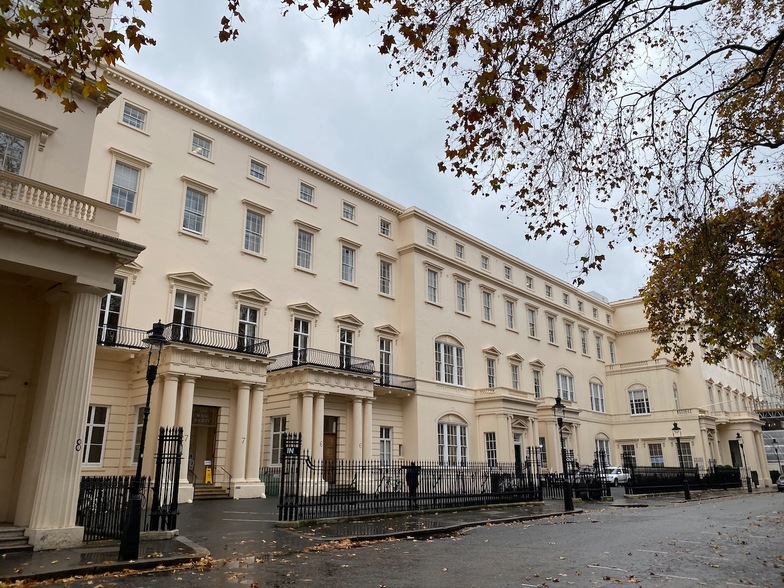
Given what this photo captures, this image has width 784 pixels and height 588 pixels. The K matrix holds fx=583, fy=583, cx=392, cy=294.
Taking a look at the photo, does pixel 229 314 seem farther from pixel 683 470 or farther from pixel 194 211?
pixel 683 470

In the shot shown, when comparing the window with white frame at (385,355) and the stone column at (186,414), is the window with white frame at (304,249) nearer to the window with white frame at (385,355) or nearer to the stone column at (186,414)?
the window with white frame at (385,355)

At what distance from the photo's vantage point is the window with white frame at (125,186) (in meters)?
22.6

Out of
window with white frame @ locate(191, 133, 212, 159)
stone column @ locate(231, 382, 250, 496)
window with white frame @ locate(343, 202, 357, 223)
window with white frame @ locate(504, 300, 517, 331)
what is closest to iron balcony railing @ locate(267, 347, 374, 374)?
stone column @ locate(231, 382, 250, 496)

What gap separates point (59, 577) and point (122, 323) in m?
14.2

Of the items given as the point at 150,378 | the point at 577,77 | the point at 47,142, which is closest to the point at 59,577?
the point at 150,378

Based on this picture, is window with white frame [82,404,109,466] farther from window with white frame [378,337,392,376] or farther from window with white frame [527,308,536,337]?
window with white frame [527,308,536,337]

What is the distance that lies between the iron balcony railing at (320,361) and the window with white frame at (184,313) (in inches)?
153

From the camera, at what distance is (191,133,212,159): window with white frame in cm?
2573

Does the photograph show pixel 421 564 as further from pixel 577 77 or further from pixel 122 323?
pixel 122 323

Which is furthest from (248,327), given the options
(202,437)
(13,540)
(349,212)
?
(13,540)

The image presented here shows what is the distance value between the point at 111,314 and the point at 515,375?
27967 millimetres

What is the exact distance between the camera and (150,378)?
11.8 meters

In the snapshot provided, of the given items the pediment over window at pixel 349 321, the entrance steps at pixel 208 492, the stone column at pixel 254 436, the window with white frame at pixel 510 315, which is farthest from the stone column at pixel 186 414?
the window with white frame at pixel 510 315

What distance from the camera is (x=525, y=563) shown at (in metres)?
9.49
